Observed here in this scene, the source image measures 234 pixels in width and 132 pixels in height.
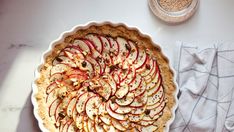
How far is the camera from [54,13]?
181 cm

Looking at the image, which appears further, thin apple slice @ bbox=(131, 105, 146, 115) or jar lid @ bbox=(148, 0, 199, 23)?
jar lid @ bbox=(148, 0, 199, 23)

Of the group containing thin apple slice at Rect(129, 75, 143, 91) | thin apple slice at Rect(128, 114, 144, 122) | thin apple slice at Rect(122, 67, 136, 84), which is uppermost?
thin apple slice at Rect(122, 67, 136, 84)

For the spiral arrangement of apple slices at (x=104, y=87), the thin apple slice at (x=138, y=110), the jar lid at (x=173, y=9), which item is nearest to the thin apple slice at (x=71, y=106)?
the spiral arrangement of apple slices at (x=104, y=87)

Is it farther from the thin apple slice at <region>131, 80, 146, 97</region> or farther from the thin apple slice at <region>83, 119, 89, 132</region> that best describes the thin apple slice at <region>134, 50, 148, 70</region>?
the thin apple slice at <region>83, 119, 89, 132</region>

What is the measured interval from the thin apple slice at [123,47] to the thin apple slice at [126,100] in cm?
15

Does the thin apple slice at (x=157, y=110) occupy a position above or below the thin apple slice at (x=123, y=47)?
below

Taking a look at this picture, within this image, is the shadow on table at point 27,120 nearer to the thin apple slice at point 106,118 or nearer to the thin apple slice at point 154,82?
the thin apple slice at point 106,118

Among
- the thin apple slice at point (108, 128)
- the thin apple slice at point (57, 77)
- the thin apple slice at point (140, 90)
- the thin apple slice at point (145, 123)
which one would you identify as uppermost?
the thin apple slice at point (57, 77)

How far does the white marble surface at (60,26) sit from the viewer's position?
5.55 feet

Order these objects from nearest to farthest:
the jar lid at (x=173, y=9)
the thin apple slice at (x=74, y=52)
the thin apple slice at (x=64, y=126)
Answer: the thin apple slice at (x=64, y=126), the thin apple slice at (x=74, y=52), the jar lid at (x=173, y=9)

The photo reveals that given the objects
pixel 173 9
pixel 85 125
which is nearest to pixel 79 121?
pixel 85 125

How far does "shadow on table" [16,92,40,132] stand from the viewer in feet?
5.28

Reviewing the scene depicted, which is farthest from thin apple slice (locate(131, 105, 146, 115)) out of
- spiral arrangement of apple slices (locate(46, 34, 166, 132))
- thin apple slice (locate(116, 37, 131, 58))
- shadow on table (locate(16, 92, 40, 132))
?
shadow on table (locate(16, 92, 40, 132))

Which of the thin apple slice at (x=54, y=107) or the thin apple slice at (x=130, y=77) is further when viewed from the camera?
the thin apple slice at (x=130, y=77)
